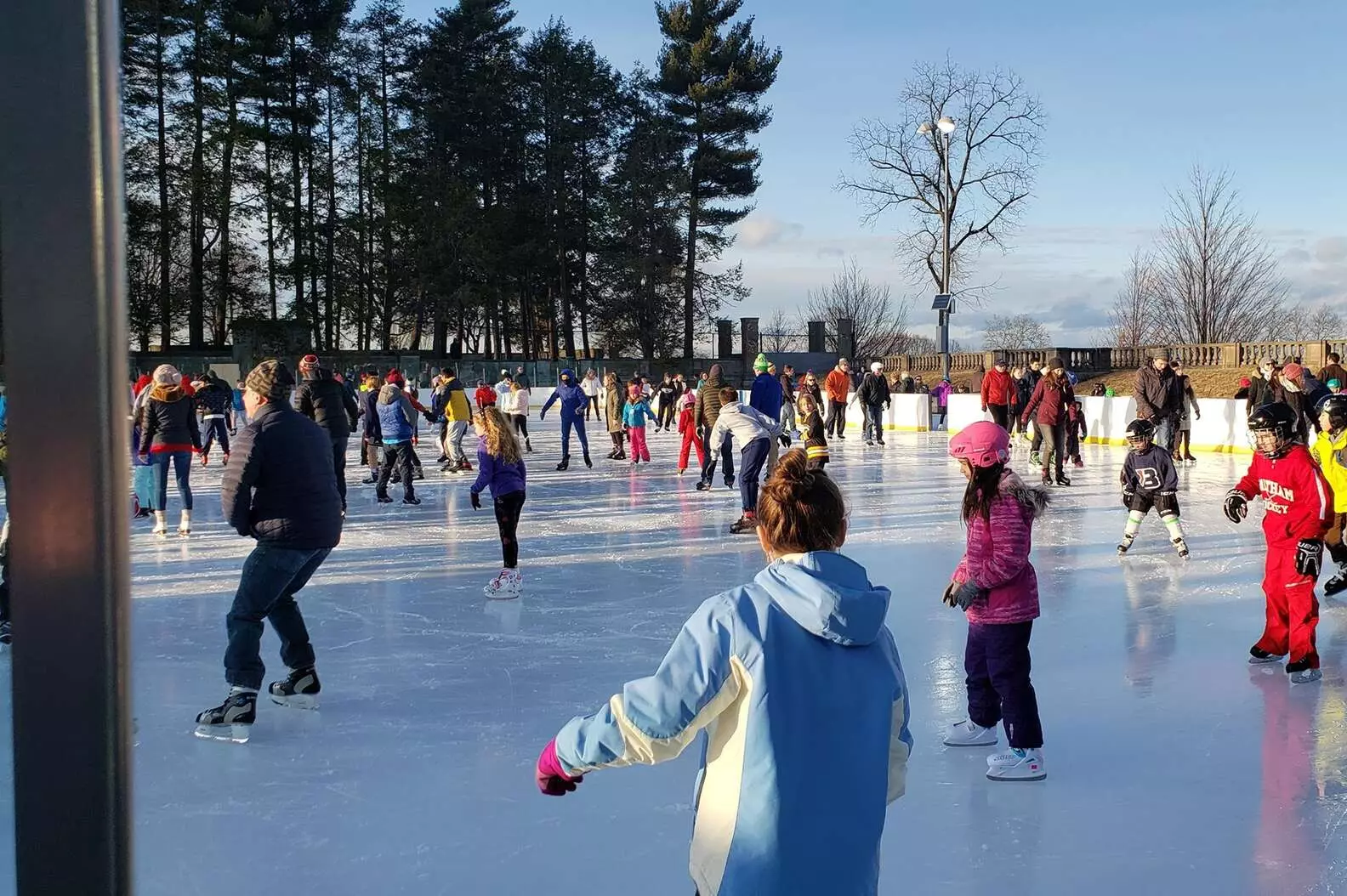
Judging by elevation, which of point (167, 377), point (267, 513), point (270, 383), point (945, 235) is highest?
point (945, 235)

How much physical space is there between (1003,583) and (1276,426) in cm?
199

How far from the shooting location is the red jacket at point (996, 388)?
52.7ft

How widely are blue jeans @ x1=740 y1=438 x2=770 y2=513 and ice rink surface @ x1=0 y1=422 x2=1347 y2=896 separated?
1211 mm

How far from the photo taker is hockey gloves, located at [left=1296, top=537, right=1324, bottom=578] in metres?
4.88

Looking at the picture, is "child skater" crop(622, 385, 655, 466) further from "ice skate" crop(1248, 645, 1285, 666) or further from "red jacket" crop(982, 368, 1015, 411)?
"ice skate" crop(1248, 645, 1285, 666)

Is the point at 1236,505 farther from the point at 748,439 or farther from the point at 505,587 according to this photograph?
the point at 748,439

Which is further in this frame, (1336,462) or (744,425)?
(744,425)

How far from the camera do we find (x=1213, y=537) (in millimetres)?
9352

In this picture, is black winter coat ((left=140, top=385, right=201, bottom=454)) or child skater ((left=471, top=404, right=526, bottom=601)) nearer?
child skater ((left=471, top=404, right=526, bottom=601))

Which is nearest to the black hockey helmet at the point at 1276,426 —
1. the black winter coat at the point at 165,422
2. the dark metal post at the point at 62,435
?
the dark metal post at the point at 62,435

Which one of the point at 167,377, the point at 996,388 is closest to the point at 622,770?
the point at 167,377

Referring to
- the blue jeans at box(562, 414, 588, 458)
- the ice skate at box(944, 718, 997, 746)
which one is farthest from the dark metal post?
the blue jeans at box(562, 414, 588, 458)

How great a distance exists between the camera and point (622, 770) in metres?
4.03

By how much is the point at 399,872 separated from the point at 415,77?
4435cm
